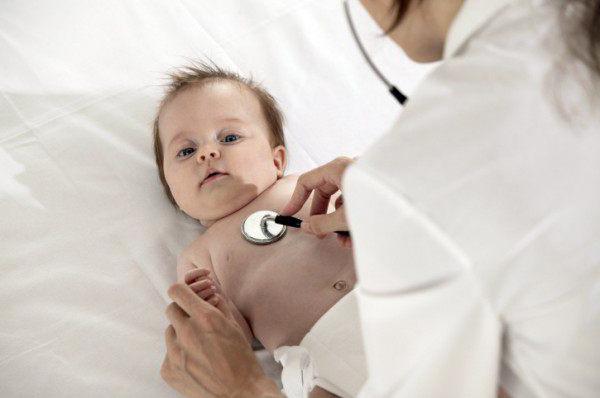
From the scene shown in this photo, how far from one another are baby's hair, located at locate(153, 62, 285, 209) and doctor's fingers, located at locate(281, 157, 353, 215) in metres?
0.31

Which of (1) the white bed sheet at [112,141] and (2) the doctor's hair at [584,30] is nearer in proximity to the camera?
(2) the doctor's hair at [584,30]

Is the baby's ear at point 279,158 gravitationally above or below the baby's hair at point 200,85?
below

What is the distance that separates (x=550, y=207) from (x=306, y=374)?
2.24ft

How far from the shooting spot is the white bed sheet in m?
1.51

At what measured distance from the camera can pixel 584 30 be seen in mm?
765

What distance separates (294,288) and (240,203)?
29cm

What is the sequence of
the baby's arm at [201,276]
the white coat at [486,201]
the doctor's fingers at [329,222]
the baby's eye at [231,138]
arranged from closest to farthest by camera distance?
the white coat at [486,201] < the doctor's fingers at [329,222] < the baby's arm at [201,276] < the baby's eye at [231,138]

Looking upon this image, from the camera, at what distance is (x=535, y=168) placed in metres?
0.73

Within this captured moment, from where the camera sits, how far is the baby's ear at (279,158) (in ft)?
5.91

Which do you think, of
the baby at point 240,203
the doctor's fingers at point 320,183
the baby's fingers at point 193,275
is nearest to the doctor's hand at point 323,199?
the doctor's fingers at point 320,183

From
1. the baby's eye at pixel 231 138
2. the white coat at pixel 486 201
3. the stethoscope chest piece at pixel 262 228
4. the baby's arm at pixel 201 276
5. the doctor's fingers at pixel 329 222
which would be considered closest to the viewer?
the white coat at pixel 486 201

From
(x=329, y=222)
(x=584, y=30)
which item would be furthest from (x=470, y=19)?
(x=329, y=222)

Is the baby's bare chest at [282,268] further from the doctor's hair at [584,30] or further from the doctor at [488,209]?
the doctor's hair at [584,30]

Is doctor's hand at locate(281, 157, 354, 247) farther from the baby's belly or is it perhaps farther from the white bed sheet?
the white bed sheet
